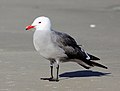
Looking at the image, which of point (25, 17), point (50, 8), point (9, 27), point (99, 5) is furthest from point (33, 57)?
point (99, 5)

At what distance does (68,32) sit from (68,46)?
6.36 m

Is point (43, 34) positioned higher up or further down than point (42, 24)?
further down

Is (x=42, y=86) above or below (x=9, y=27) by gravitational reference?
below

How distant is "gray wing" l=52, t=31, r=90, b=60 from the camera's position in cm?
831

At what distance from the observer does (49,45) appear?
8.17 metres

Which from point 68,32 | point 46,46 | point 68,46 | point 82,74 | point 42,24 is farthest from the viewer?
point 68,32

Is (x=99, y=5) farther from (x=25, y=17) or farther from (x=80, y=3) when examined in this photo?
(x=25, y=17)

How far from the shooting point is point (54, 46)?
8.22 metres

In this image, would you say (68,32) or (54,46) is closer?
(54,46)

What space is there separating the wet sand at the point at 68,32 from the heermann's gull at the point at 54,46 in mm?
334

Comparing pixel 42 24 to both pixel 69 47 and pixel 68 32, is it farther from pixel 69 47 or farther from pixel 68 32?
pixel 68 32

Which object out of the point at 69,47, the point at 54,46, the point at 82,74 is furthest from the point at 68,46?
the point at 82,74

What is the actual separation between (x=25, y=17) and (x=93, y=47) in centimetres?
603

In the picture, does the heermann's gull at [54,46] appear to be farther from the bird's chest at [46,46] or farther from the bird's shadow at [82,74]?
the bird's shadow at [82,74]
